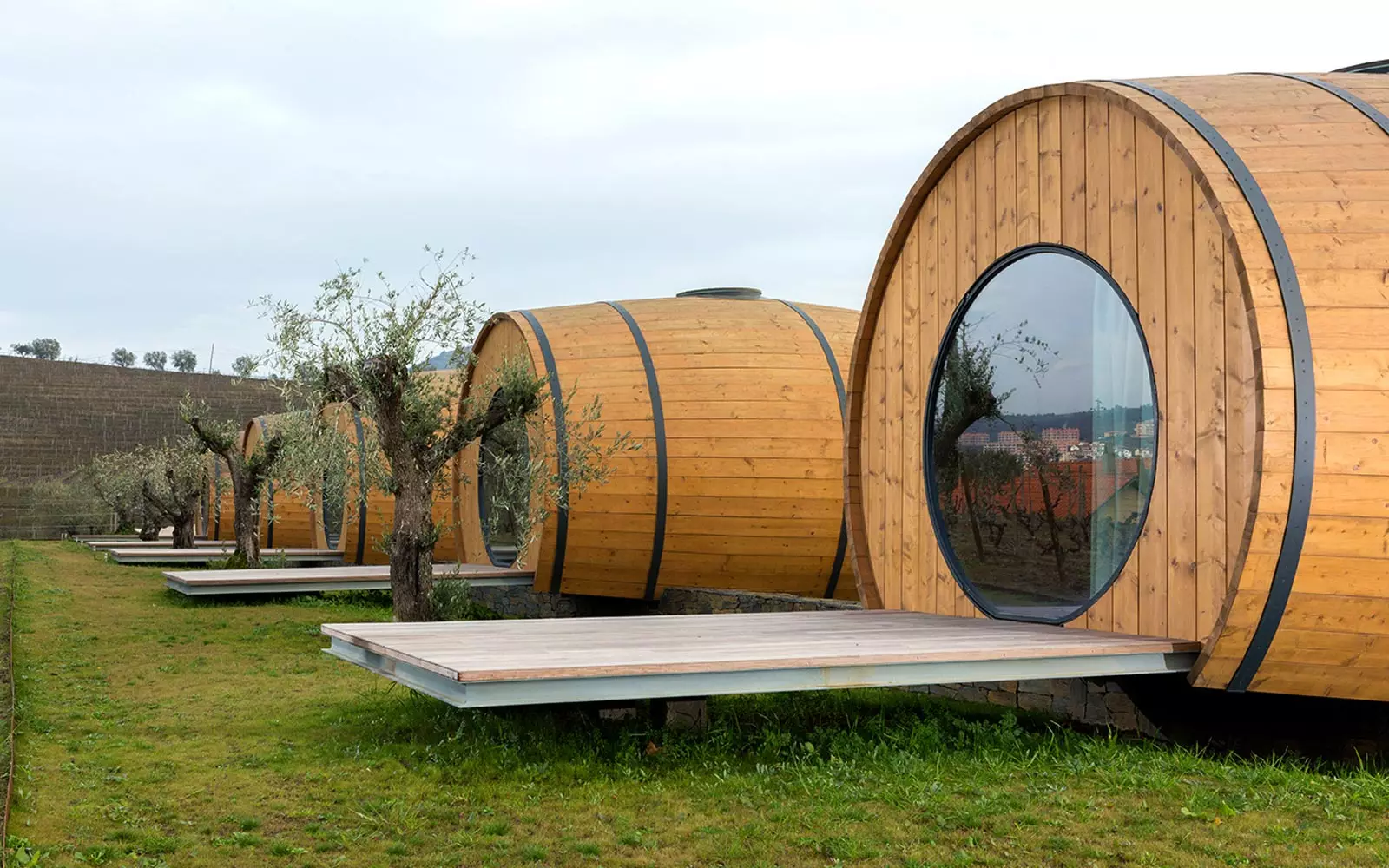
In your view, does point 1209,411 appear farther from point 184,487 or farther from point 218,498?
point 218,498

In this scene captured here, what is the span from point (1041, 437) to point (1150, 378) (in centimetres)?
98

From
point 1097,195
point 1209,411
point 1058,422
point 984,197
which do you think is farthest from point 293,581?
point 1209,411

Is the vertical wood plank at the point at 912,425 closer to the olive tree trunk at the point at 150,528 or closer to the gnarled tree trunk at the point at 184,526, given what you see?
the gnarled tree trunk at the point at 184,526

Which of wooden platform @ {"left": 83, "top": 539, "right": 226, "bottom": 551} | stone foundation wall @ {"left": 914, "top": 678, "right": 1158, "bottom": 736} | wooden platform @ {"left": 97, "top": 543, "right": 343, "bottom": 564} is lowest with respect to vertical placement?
wooden platform @ {"left": 83, "top": 539, "right": 226, "bottom": 551}

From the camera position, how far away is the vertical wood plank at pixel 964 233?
7.71 metres

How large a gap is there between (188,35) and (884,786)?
29.8ft

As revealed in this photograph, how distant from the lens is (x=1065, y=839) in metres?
4.29

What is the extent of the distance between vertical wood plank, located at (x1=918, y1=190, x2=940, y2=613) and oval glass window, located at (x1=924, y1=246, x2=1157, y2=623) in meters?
0.09

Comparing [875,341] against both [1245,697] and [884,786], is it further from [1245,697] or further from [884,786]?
[884,786]

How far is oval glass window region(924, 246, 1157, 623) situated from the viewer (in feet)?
21.2

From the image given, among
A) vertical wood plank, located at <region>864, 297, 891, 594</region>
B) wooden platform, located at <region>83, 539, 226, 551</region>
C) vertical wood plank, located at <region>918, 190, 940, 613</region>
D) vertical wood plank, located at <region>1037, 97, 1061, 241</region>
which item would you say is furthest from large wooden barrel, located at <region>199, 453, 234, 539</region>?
vertical wood plank, located at <region>1037, 97, 1061, 241</region>

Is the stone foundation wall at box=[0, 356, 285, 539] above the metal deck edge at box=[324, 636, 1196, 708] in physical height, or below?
above

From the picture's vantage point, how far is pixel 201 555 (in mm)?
21969

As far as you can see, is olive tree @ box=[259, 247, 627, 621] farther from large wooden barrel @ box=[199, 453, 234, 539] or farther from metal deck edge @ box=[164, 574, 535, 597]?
large wooden barrel @ box=[199, 453, 234, 539]
